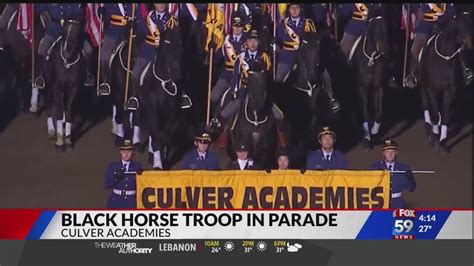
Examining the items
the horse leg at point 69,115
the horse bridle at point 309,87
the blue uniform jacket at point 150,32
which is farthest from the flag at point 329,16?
the horse leg at point 69,115

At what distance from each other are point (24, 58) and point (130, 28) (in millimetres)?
808

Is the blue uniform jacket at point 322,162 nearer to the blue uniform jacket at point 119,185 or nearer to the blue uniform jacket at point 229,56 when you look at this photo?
the blue uniform jacket at point 229,56

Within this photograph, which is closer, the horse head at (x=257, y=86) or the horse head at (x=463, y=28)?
the horse head at (x=257, y=86)

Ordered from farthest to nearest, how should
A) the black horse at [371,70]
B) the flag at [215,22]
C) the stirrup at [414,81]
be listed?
the stirrup at [414,81], the black horse at [371,70], the flag at [215,22]

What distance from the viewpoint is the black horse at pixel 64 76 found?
14320 mm

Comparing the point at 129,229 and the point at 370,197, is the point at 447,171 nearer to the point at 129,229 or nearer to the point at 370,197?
the point at 370,197

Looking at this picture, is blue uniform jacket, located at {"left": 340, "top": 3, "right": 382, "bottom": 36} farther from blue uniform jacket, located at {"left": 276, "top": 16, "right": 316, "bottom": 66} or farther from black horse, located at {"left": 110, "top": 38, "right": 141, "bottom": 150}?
black horse, located at {"left": 110, "top": 38, "right": 141, "bottom": 150}

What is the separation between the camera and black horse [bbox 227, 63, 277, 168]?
14.2 meters

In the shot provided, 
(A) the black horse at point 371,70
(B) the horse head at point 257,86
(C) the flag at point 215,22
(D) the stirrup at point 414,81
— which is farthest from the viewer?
(D) the stirrup at point 414,81

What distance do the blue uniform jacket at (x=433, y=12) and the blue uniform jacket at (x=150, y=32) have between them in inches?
72.3

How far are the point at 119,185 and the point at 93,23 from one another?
1206 mm

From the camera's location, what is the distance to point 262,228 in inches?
561

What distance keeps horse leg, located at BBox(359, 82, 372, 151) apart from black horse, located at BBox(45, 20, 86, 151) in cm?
207

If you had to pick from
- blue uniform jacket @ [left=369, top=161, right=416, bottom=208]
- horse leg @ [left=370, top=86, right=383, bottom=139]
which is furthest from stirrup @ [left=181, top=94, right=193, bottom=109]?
blue uniform jacket @ [left=369, top=161, right=416, bottom=208]
